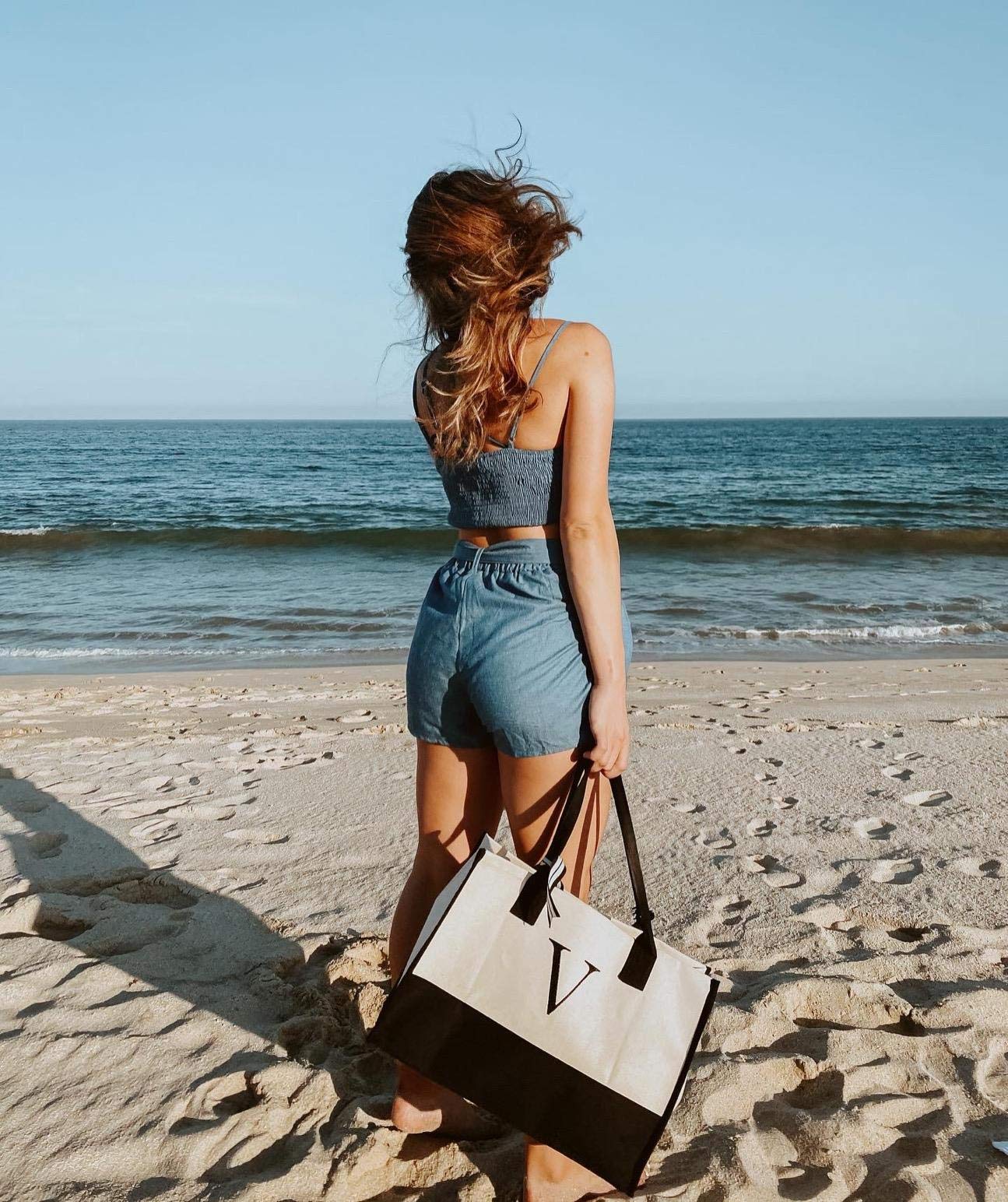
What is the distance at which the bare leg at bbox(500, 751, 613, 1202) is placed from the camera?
1.80 metres

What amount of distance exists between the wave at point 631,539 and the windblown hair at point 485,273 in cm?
1493

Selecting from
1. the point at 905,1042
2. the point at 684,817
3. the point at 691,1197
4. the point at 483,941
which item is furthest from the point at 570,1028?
the point at 684,817

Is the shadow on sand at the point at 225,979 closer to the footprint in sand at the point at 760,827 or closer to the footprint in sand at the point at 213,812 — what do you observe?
the footprint in sand at the point at 213,812

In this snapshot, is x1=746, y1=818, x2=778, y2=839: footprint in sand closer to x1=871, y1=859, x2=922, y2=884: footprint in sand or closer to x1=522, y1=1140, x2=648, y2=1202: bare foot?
x1=871, y1=859, x2=922, y2=884: footprint in sand

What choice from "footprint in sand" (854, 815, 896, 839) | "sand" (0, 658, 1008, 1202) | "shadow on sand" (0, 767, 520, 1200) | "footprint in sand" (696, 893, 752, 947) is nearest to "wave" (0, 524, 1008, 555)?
"sand" (0, 658, 1008, 1202)

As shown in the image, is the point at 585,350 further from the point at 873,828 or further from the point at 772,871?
the point at 873,828

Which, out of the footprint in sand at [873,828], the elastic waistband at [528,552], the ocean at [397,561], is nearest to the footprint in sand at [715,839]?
the footprint in sand at [873,828]

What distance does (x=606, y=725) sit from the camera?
1.78 m

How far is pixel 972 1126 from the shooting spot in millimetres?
2043

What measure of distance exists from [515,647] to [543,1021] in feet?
2.17

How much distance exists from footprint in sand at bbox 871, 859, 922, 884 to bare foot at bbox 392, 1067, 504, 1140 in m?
1.85

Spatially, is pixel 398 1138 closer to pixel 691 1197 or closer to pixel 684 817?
pixel 691 1197

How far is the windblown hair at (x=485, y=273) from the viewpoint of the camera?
1.69 metres

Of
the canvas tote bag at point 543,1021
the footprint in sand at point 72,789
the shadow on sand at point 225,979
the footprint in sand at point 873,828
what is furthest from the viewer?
the footprint in sand at point 72,789
